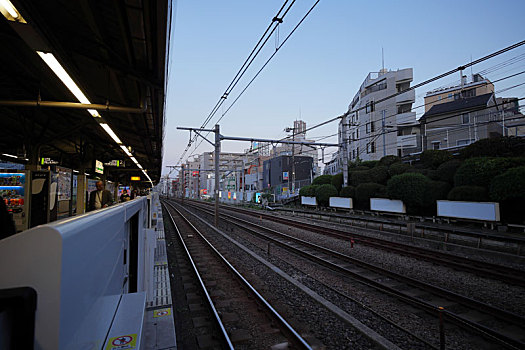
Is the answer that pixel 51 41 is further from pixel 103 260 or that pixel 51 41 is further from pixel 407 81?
pixel 407 81

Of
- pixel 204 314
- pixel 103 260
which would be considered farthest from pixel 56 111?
pixel 103 260

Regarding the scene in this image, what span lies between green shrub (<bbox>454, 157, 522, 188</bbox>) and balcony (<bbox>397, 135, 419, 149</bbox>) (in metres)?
15.9

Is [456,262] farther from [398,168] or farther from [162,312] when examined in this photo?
[398,168]

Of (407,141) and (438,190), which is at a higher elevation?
(407,141)

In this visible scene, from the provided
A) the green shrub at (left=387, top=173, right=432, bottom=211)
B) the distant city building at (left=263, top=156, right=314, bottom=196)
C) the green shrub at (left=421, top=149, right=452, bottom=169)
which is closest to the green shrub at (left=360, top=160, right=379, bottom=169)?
the green shrub at (left=421, top=149, right=452, bottom=169)

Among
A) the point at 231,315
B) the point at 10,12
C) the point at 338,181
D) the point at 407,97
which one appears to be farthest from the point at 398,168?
the point at 10,12

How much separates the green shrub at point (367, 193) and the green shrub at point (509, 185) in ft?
22.0

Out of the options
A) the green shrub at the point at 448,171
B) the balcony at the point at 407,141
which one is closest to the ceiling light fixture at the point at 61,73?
the green shrub at the point at 448,171

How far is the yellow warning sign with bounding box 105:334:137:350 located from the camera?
1402 mm

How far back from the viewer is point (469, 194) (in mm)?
13555

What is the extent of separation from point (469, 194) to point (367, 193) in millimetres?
6982

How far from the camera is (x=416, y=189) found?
1625 centimetres

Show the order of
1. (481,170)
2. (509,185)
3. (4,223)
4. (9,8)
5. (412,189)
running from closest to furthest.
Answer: (4,223)
(9,8)
(509,185)
(481,170)
(412,189)

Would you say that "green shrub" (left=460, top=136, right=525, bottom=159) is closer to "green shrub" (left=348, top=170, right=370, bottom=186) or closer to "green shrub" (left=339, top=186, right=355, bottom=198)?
"green shrub" (left=348, top=170, right=370, bottom=186)
